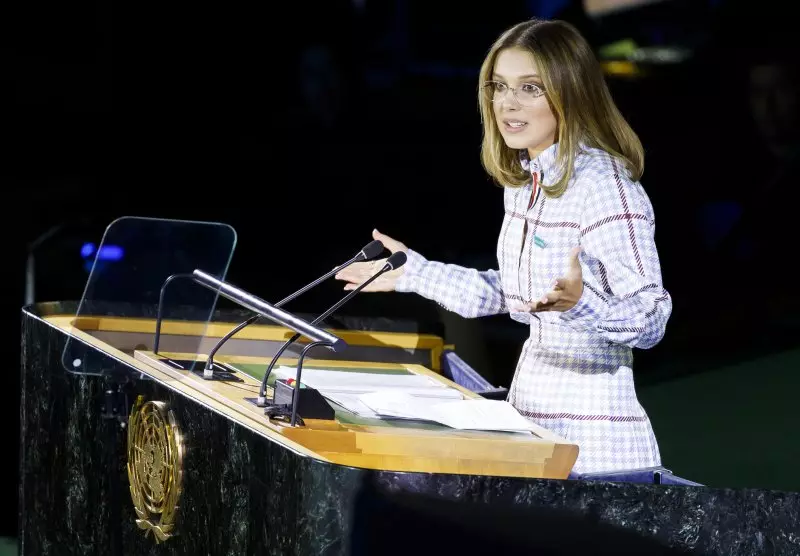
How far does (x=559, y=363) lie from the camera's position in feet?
8.32

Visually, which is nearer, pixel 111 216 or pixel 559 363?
pixel 559 363

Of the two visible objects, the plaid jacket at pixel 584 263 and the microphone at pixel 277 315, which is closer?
the microphone at pixel 277 315

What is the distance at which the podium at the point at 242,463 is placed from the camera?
2.01 m

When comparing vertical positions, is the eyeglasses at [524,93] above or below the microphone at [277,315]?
above

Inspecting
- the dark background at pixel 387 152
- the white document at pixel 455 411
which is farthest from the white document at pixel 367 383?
the dark background at pixel 387 152

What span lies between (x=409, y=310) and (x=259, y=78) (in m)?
Answer: 1.31

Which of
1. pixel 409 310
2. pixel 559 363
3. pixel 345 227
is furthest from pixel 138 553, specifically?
pixel 345 227

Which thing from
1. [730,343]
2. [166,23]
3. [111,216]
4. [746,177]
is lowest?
[730,343]

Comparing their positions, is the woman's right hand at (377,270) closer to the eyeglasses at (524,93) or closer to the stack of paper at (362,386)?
the stack of paper at (362,386)

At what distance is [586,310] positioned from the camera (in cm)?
223

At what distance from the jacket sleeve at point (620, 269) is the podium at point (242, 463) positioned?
22cm

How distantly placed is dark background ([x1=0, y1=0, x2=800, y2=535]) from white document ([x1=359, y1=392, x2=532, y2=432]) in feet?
11.0

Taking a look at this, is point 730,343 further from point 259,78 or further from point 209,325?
point 209,325

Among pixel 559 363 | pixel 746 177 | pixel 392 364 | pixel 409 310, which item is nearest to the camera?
pixel 559 363
